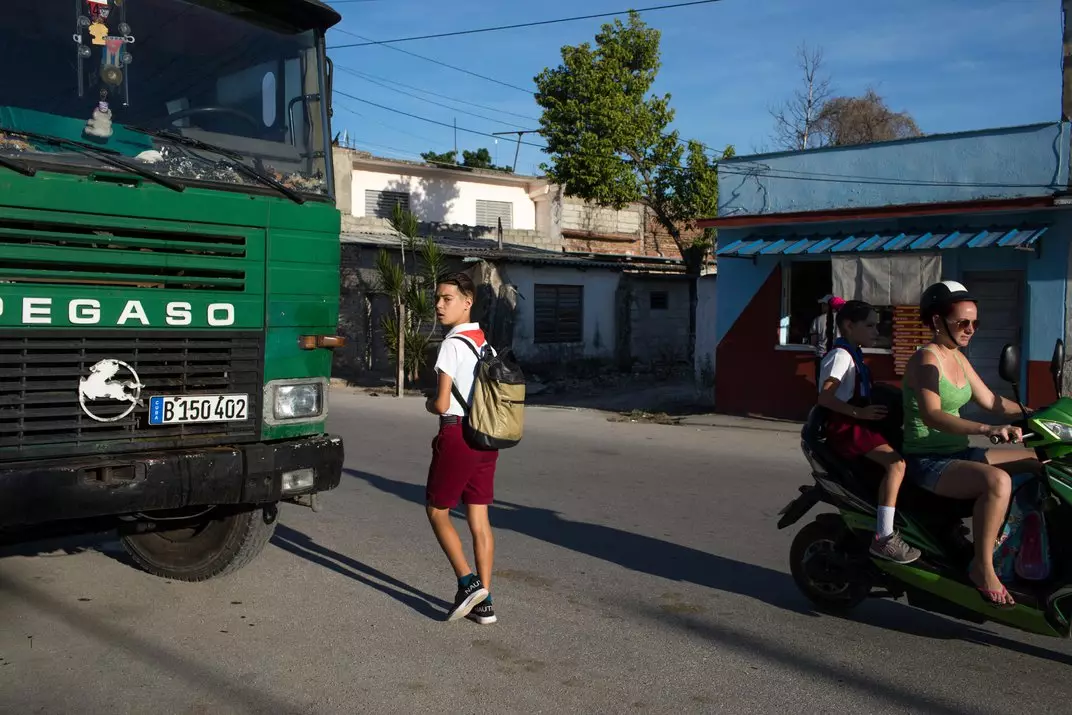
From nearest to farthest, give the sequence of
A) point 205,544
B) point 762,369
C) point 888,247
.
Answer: point 205,544 < point 888,247 < point 762,369

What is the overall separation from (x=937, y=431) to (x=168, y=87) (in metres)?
4.19

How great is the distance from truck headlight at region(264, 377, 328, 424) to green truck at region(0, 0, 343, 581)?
0.03ft

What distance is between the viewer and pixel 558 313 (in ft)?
82.2

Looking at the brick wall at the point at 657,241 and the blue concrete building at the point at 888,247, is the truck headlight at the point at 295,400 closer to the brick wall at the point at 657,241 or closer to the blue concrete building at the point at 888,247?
the blue concrete building at the point at 888,247

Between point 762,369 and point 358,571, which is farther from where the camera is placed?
point 762,369

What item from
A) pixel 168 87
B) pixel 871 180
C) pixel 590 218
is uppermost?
pixel 590 218

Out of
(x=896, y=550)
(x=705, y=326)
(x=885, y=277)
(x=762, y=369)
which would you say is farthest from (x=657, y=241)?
(x=896, y=550)

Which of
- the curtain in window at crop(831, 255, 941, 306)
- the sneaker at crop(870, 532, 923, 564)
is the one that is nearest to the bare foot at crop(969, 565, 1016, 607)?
the sneaker at crop(870, 532, 923, 564)

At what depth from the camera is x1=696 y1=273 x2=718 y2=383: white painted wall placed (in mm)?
18266

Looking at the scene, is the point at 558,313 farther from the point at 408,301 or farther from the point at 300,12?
the point at 300,12

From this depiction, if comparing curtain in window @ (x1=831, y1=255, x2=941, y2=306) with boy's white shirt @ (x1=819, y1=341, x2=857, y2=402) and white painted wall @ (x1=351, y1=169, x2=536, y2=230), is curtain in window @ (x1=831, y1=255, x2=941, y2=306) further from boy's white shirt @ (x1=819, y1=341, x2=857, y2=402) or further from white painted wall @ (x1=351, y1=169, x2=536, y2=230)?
white painted wall @ (x1=351, y1=169, x2=536, y2=230)

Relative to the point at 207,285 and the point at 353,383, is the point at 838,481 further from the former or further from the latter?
the point at 353,383

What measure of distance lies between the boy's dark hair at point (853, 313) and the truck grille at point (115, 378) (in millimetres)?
2954

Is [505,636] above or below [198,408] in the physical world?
below
